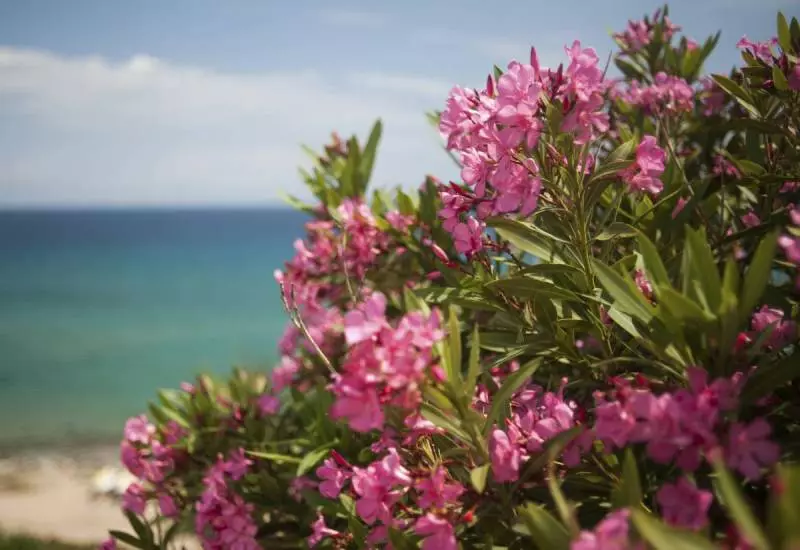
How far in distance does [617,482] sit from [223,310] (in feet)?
130

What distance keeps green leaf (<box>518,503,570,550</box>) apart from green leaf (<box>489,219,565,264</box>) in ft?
2.17

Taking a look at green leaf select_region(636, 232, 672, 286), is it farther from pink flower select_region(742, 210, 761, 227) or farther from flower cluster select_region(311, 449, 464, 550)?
pink flower select_region(742, 210, 761, 227)

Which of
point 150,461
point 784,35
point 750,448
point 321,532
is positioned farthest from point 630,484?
point 150,461

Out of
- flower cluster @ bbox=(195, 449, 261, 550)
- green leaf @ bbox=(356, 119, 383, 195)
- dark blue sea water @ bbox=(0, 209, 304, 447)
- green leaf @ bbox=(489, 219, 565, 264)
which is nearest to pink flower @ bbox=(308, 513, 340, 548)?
flower cluster @ bbox=(195, 449, 261, 550)

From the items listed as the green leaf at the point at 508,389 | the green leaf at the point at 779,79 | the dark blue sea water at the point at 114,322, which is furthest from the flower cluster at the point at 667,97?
the dark blue sea water at the point at 114,322

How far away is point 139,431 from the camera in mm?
2596

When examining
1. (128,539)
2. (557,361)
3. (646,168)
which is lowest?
(128,539)

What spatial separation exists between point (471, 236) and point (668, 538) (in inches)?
35.0

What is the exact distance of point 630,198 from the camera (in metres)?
1.78

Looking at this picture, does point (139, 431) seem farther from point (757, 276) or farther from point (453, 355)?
point (757, 276)

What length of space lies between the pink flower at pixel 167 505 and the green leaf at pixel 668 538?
204cm

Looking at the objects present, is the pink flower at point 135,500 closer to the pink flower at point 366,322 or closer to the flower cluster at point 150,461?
the flower cluster at point 150,461

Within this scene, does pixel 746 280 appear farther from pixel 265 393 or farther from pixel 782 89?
pixel 265 393

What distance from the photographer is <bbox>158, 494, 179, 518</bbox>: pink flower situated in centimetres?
241
